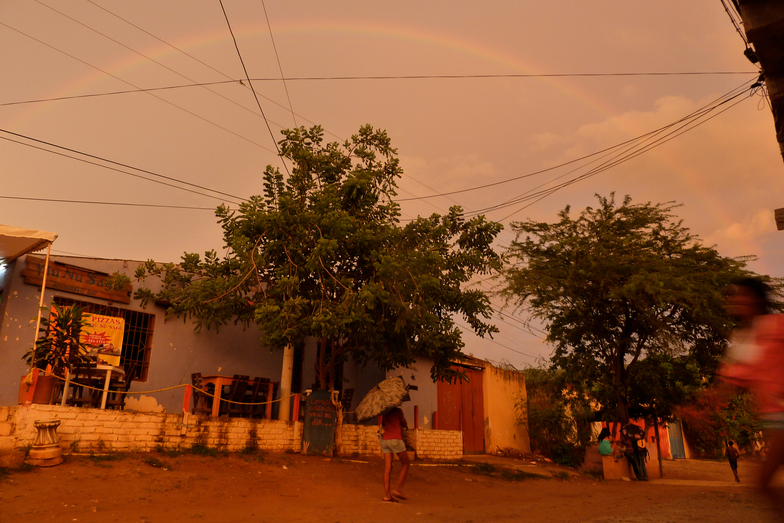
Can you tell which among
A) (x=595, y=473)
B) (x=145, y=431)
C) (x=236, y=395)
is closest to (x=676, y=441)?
(x=595, y=473)

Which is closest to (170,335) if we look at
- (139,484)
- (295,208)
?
(295,208)

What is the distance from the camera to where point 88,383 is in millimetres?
9812

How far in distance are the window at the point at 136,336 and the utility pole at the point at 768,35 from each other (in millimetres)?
12522

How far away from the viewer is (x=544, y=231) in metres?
18.7

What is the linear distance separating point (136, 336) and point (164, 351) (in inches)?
28.2

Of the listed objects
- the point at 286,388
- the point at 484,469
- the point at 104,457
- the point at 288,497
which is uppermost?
the point at 286,388

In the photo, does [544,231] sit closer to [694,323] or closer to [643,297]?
[643,297]

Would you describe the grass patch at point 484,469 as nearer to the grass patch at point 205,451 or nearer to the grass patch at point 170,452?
the grass patch at point 205,451

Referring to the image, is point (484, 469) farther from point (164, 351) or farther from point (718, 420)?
point (718, 420)

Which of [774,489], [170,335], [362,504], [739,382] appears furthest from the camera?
[170,335]

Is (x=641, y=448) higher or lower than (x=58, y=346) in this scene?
lower

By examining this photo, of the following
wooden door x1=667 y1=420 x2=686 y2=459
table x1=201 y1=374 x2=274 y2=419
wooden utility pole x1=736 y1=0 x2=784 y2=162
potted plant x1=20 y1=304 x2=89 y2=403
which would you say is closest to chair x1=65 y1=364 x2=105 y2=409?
potted plant x1=20 y1=304 x2=89 y2=403

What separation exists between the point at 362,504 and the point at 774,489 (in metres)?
5.77

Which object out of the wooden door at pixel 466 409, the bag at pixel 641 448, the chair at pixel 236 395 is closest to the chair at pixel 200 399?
the chair at pixel 236 395
